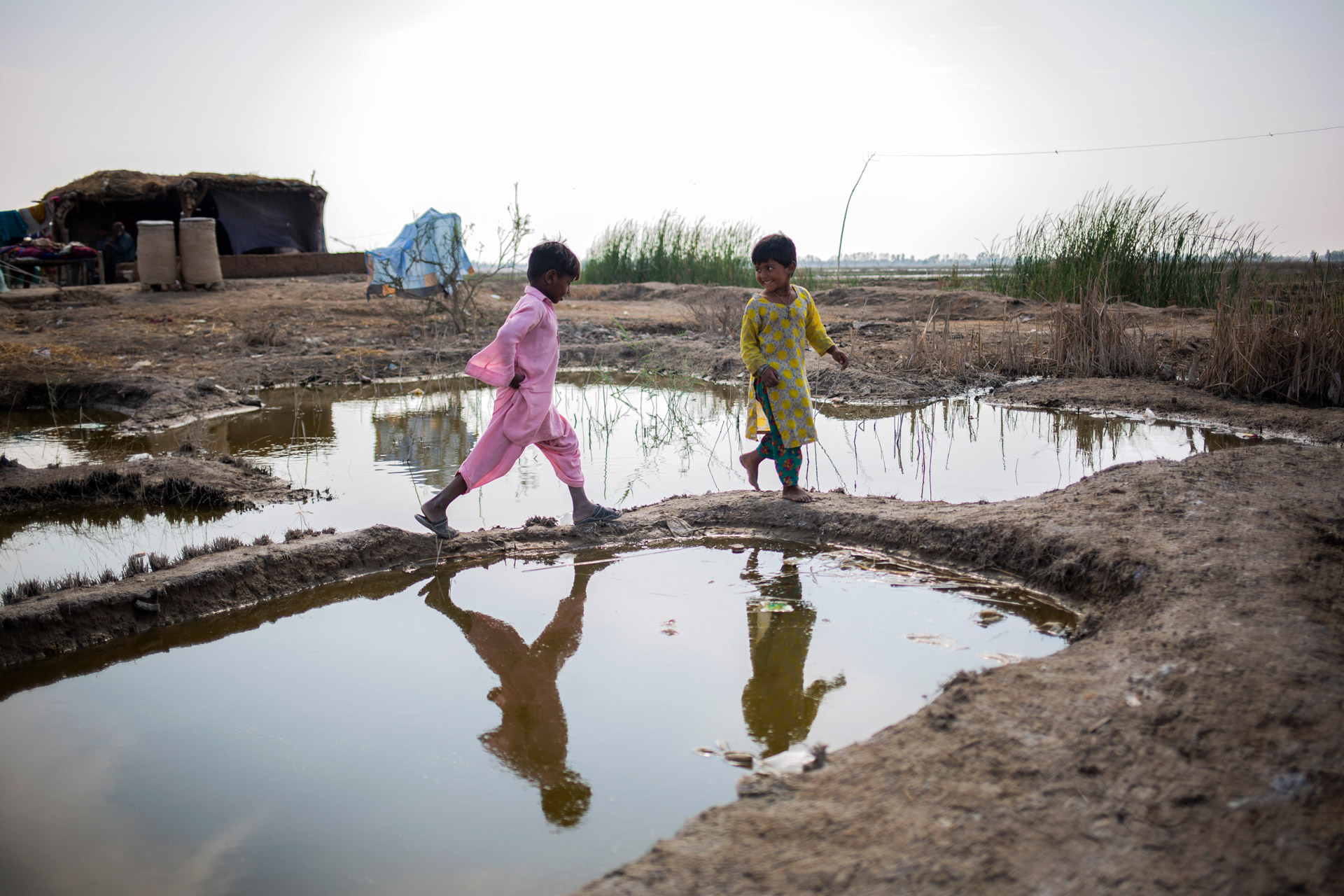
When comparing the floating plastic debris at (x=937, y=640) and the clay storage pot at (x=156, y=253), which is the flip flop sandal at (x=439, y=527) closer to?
the floating plastic debris at (x=937, y=640)

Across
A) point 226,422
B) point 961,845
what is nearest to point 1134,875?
point 961,845

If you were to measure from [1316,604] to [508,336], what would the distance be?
9.26 ft

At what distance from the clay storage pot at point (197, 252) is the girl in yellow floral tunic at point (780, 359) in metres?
11.5

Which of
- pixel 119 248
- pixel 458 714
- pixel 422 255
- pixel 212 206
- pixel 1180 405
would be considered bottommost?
pixel 458 714

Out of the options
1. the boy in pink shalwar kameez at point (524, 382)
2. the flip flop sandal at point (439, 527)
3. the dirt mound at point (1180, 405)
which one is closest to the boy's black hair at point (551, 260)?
the boy in pink shalwar kameez at point (524, 382)

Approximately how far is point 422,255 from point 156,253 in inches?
166

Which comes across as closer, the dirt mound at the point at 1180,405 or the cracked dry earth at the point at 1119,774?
the cracked dry earth at the point at 1119,774

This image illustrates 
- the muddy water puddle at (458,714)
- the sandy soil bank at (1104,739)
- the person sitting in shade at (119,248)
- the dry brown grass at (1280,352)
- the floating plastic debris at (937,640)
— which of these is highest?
the person sitting in shade at (119,248)

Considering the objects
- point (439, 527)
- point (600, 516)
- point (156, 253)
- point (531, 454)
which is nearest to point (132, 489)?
point (439, 527)

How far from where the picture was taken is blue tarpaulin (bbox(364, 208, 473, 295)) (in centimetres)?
1134

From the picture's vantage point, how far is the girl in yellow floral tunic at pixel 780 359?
390cm

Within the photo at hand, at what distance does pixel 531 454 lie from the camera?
5812 millimetres

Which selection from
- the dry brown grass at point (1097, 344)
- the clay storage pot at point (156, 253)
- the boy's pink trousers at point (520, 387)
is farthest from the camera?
the clay storage pot at point (156, 253)

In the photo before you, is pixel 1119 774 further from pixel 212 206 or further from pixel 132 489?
pixel 212 206
